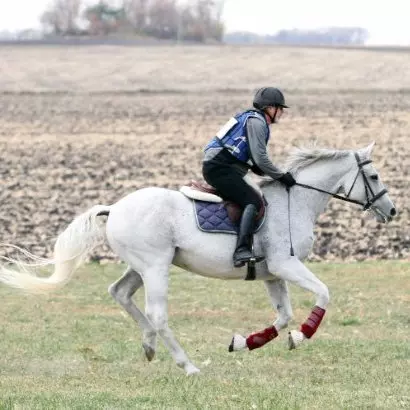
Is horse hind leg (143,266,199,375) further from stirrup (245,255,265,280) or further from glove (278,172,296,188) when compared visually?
glove (278,172,296,188)

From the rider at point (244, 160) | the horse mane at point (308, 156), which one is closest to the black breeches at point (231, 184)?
the rider at point (244, 160)

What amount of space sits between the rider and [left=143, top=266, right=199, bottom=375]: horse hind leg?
0.73 meters

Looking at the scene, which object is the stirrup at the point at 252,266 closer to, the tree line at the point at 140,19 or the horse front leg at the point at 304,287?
the horse front leg at the point at 304,287

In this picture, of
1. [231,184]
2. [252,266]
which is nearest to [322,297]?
[252,266]

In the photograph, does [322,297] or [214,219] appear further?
[214,219]

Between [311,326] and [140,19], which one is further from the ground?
[311,326]

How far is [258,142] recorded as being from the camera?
40.8ft

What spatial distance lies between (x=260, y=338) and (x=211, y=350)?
5.30 ft

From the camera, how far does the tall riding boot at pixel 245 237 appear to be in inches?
485

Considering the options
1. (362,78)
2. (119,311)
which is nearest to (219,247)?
(119,311)

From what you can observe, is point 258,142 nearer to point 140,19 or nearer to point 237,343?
point 237,343

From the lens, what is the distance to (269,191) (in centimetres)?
1283

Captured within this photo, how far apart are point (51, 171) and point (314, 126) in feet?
46.5

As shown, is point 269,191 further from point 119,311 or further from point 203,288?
point 203,288
